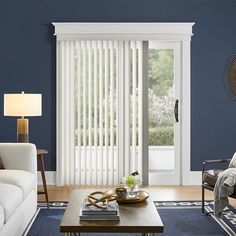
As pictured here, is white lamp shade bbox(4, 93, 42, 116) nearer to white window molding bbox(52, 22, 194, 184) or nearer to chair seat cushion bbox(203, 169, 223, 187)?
white window molding bbox(52, 22, 194, 184)

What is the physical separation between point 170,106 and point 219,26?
1243 mm

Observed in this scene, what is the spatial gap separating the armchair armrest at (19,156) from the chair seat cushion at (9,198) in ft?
2.38

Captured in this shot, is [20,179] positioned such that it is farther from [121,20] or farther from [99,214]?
[121,20]

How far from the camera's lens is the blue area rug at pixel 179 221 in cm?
426

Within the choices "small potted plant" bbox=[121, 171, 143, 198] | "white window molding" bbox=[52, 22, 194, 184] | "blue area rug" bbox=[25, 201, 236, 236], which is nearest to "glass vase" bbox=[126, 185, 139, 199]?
"small potted plant" bbox=[121, 171, 143, 198]

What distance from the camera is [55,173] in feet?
21.9

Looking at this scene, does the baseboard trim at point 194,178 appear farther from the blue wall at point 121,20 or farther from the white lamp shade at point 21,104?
the white lamp shade at point 21,104

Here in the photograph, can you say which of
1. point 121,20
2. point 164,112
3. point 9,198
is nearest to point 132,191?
point 9,198

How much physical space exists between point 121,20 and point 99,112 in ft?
4.08

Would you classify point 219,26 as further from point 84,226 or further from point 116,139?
point 84,226

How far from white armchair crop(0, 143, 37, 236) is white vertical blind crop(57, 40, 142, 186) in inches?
71.1

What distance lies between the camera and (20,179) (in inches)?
169

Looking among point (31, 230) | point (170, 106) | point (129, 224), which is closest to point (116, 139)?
point (170, 106)

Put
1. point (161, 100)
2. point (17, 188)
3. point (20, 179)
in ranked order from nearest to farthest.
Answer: point (17, 188)
point (20, 179)
point (161, 100)
